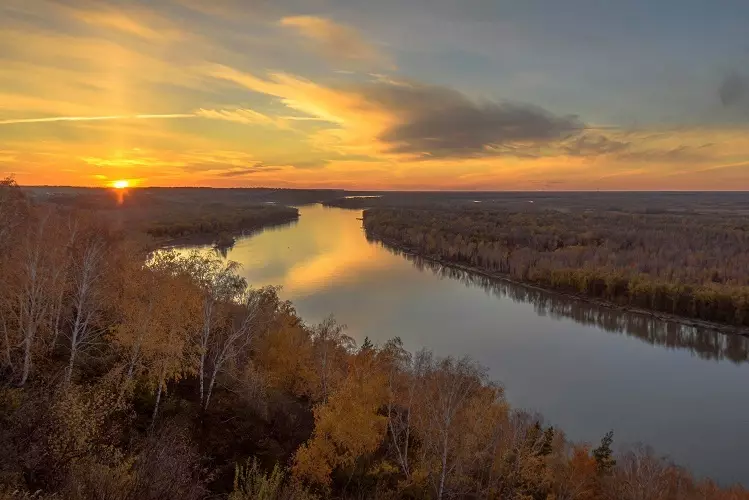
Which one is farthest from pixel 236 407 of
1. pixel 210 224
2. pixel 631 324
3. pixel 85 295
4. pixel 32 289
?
pixel 210 224

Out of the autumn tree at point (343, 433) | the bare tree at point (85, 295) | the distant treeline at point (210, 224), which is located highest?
the bare tree at point (85, 295)

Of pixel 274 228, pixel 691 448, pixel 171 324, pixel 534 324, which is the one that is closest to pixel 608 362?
pixel 534 324

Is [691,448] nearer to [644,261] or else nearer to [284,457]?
[284,457]

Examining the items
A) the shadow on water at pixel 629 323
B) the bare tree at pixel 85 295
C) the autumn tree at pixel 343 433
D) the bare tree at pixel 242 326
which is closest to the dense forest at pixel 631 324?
the shadow on water at pixel 629 323

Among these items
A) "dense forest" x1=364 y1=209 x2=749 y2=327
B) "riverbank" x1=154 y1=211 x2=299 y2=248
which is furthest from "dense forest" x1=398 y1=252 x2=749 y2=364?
"riverbank" x1=154 y1=211 x2=299 y2=248

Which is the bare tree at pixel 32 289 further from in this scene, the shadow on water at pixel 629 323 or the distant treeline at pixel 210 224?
the distant treeline at pixel 210 224

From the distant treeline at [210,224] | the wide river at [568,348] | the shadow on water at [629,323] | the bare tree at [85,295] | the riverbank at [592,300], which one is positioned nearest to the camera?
the bare tree at [85,295]
